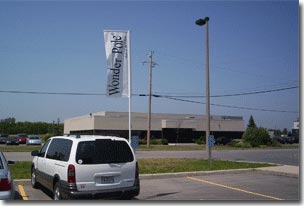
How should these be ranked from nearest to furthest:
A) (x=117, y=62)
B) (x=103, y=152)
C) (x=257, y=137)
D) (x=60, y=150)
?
(x=103, y=152) → (x=60, y=150) → (x=117, y=62) → (x=257, y=137)

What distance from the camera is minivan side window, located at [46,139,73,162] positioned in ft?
30.0

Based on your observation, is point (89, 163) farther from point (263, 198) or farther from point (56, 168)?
point (263, 198)

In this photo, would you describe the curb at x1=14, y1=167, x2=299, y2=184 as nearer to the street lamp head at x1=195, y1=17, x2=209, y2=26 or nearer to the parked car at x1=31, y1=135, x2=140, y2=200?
the parked car at x1=31, y1=135, x2=140, y2=200

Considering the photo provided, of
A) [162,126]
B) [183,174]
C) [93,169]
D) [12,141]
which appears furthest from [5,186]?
[162,126]

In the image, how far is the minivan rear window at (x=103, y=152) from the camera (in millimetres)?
8852

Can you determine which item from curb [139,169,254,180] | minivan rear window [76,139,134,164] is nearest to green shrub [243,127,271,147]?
curb [139,169,254,180]

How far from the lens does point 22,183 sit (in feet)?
41.2

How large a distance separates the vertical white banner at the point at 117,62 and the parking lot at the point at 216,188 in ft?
11.5

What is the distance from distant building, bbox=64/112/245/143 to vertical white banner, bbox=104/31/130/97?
43539 millimetres

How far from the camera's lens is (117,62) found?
1542 cm

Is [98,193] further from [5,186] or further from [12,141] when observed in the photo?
[12,141]

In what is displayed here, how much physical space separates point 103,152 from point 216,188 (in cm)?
474

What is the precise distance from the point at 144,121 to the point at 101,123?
6.97m

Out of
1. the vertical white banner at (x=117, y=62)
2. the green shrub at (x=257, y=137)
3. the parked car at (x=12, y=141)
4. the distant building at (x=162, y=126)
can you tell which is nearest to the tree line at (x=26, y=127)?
the distant building at (x=162, y=126)
